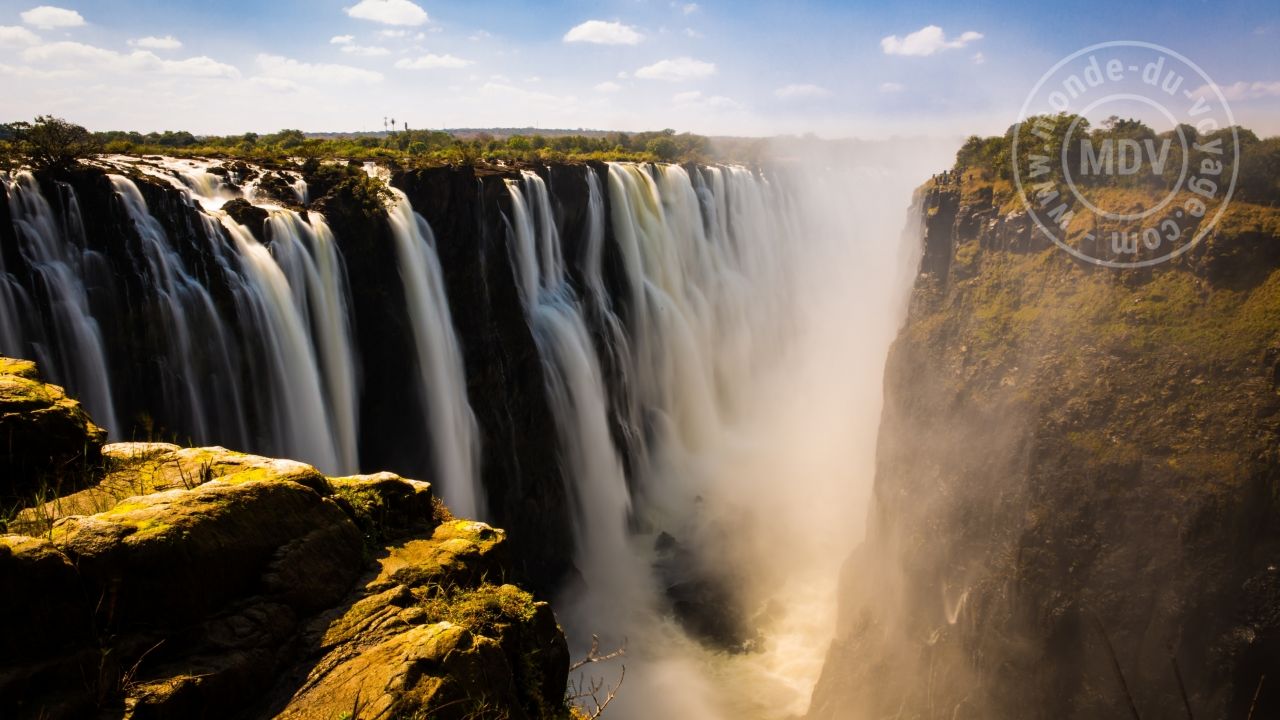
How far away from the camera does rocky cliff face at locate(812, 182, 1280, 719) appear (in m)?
12.4

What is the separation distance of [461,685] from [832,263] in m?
50.6

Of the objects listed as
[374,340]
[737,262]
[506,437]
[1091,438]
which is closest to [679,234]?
[737,262]

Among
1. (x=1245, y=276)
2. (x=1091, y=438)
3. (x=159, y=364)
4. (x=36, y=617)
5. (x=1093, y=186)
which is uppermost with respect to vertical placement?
(x=1093, y=186)

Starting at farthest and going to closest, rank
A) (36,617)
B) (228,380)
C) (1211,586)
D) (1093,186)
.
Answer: (1093,186) < (228,380) < (1211,586) < (36,617)

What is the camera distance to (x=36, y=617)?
3.97 metres

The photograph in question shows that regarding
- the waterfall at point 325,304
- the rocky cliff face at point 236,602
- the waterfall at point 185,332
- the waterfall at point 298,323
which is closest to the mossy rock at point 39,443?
the rocky cliff face at point 236,602

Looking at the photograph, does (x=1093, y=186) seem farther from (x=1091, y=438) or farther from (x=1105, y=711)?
(x=1105, y=711)

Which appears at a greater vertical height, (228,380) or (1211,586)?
(228,380)

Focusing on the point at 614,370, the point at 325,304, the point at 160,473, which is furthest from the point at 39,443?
the point at 614,370

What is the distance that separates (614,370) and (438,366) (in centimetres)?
899

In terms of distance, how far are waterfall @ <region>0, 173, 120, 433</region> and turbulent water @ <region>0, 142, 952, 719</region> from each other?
42 mm

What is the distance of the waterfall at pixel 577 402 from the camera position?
75.8 ft

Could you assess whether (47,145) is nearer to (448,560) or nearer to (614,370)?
(448,560)

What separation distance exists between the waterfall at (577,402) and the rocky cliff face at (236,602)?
16908 millimetres
